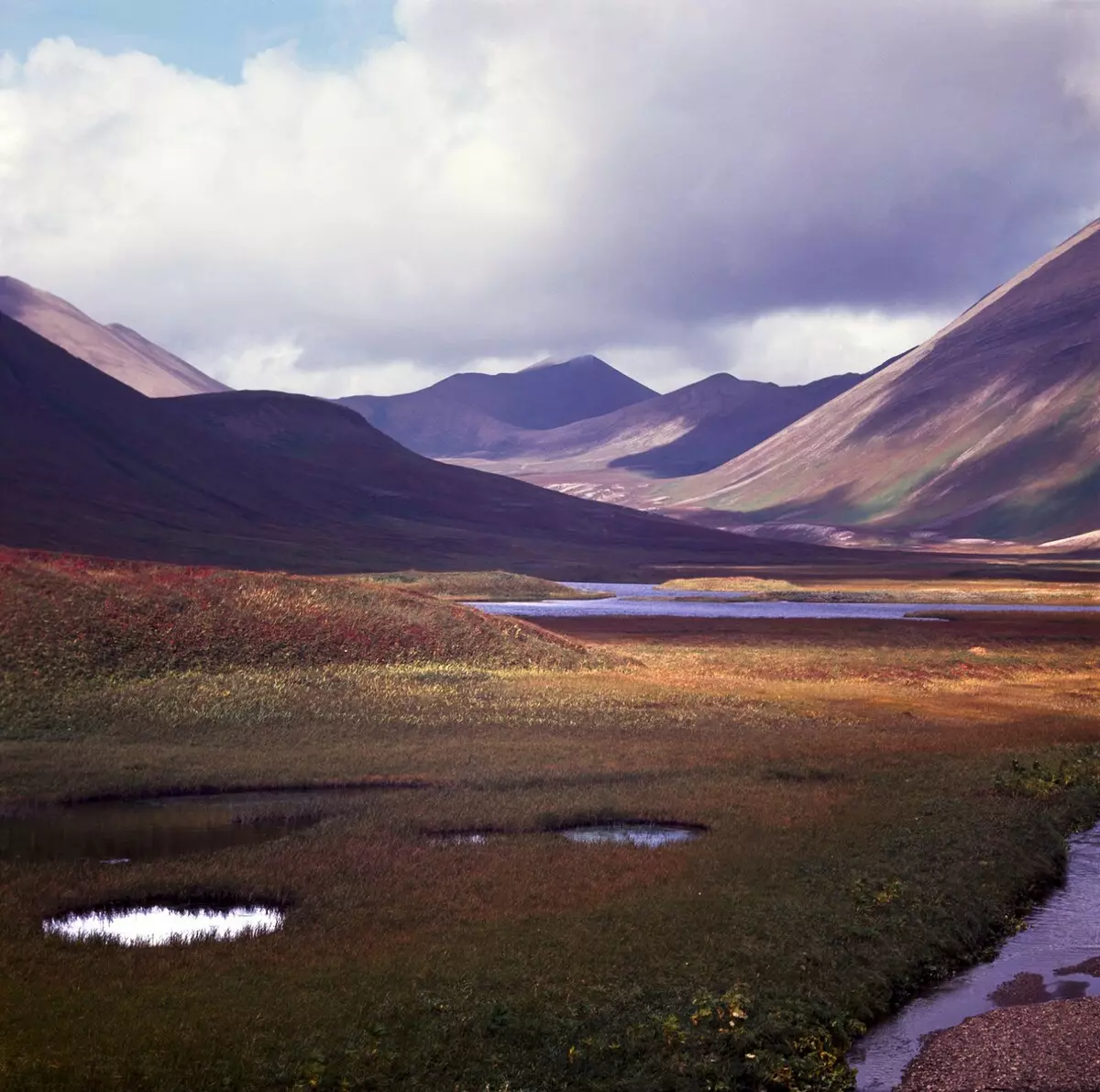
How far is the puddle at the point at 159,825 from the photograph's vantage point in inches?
1100

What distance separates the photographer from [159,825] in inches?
1220

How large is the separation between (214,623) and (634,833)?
3330 centimetres

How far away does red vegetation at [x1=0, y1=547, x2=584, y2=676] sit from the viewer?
52.7 meters

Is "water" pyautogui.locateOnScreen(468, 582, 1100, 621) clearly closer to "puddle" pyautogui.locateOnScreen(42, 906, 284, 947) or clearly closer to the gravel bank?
"puddle" pyautogui.locateOnScreen(42, 906, 284, 947)

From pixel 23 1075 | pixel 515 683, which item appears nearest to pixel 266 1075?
pixel 23 1075

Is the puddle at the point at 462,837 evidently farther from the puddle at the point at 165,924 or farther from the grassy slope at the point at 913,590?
the grassy slope at the point at 913,590

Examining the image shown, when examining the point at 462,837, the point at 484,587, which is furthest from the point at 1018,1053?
the point at 484,587

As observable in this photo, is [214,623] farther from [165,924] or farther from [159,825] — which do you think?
[165,924]

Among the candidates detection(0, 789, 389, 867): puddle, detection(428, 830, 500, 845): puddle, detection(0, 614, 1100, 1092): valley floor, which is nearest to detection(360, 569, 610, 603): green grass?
detection(0, 614, 1100, 1092): valley floor

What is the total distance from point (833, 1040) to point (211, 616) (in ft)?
149

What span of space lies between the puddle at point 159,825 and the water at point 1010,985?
15.7 metres

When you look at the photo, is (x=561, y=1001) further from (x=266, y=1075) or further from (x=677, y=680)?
(x=677, y=680)

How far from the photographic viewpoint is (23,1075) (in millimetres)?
15281

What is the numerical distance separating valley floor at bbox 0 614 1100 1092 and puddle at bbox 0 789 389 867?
1.11m
